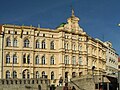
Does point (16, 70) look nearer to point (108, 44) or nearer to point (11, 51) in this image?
point (11, 51)

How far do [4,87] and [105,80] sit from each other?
15.9 metres

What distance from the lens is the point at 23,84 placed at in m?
46.2

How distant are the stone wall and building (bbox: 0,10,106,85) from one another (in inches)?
816

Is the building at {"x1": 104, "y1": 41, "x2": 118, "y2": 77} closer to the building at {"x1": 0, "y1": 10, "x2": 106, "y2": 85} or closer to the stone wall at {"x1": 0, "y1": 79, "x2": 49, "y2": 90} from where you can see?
the building at {"x1": 0, "y1": 10, "x2": 106, "y2": 85}

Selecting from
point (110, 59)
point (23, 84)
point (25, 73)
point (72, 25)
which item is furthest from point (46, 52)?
point (110, 59)

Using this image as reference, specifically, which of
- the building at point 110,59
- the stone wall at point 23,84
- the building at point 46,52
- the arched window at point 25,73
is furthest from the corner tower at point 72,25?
the stone wall at point 23,84

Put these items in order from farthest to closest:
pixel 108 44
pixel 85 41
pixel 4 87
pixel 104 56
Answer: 1. pixel 108 44
2. pixel 104 56
3. pixel 85 41
4. pixel 4 87

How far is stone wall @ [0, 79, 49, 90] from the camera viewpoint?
45.3 m

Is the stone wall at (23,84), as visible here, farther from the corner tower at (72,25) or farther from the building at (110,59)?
the building at (110,59)

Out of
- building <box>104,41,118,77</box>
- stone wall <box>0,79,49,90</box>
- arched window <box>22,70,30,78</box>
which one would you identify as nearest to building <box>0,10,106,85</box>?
arched window <box>22,70,30,78</box>

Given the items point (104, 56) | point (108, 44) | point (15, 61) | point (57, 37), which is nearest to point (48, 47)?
point (57, 37)

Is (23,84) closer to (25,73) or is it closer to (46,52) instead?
(25,73)

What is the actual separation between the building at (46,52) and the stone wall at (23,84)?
20716 millimetres

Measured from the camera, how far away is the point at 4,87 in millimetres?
45062
